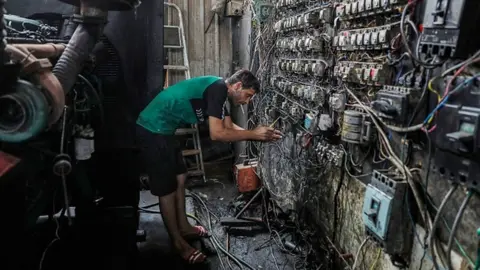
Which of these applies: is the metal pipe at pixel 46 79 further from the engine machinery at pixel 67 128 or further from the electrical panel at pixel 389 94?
the electrical panel at pixel 389 94

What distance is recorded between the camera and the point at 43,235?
2.64 metres

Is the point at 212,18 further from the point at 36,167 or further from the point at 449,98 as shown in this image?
the point at 449,98

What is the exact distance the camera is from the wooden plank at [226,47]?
17.4 feet

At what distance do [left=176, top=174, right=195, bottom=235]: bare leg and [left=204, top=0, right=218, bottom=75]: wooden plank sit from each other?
272 centimetres

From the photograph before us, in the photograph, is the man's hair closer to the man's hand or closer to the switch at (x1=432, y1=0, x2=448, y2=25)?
the man's hand

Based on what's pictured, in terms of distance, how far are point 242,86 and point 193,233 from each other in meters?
1.32

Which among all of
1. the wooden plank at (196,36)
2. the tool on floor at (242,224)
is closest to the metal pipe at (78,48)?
the tool on floor at (242,224)

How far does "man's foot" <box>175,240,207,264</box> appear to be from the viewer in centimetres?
282

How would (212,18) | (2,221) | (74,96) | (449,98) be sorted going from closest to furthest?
(449,98) < (2,221) < (74,96) < (212,18)

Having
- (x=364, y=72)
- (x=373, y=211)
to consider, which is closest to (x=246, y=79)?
(x=364, y=72)

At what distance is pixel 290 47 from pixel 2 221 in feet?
7.17

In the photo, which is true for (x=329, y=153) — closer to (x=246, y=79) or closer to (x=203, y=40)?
(x=246, y=79)

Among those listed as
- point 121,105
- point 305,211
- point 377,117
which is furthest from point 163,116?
point 377,117

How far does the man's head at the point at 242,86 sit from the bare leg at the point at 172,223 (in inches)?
36.1
